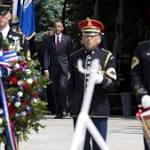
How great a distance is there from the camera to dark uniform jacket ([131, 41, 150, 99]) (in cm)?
676

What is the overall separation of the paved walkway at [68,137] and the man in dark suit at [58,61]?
585mm

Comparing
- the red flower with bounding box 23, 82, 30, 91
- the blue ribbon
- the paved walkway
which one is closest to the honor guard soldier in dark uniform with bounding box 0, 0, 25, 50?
the red flower with bounding box 23, 82, 30, 91

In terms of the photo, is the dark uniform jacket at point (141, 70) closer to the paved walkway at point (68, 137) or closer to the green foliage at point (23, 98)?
the green foliage at point (23, 98)

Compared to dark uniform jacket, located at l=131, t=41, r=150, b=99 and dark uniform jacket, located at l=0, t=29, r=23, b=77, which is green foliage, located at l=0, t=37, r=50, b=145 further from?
dark uniform jacket, located at l=131, t=41, r=150, b=99

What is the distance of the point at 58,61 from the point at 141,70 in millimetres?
8036

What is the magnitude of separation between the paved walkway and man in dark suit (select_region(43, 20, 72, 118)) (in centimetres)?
59

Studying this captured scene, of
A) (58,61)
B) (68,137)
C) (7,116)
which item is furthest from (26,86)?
(58,61)

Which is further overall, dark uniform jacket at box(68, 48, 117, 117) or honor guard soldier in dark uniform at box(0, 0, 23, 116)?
honor guard soldier in dark uniform at box(0, 0, 23, 116)

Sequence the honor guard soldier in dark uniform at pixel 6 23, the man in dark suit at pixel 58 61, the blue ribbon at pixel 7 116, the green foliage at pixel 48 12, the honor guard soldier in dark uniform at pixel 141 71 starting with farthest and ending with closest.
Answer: the green foliage at pixel 48 12, the man in dark suit at pixel 58 61, the honor guard soldier in dark uniform at pixel 6 23, the blue ribbon at pixel 7 116, the honor guard soldier in dark uniform at pixel 141 71

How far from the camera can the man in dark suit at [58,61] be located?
577 inches

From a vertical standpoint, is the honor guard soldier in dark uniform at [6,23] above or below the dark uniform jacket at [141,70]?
above

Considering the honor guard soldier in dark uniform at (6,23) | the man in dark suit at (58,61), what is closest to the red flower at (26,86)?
the honor guard soldier in dark uniform at (6,23)

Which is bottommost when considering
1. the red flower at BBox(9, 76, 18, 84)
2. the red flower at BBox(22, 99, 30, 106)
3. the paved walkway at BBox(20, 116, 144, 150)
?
the paved walkway at BBox(20, 116, 144, 150)

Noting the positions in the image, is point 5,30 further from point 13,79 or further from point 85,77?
point 85,77
